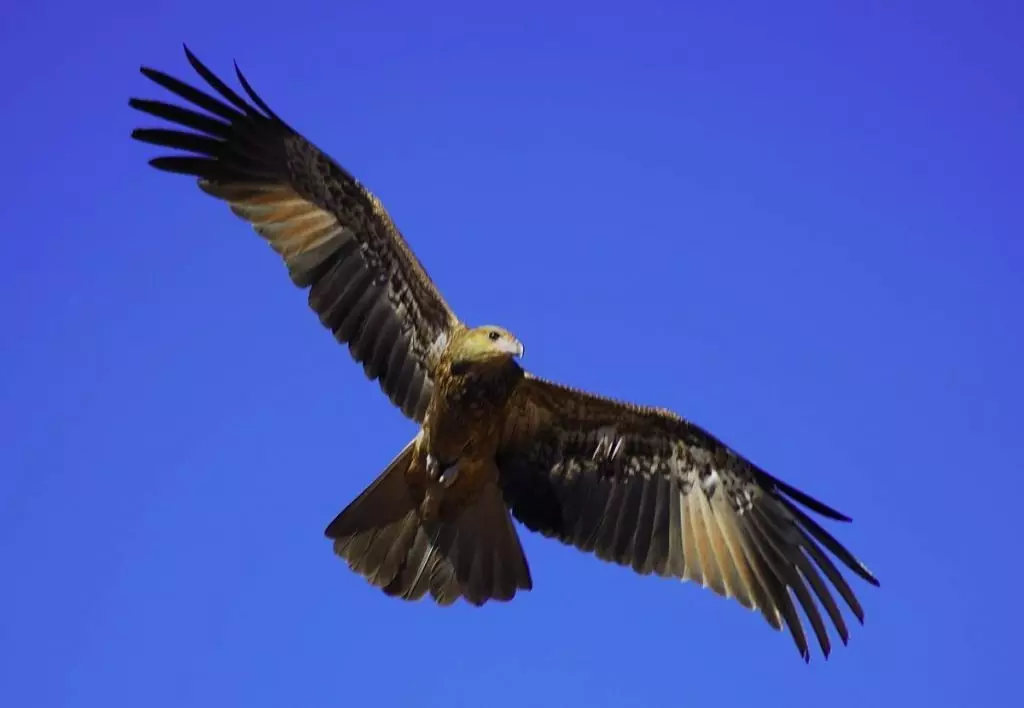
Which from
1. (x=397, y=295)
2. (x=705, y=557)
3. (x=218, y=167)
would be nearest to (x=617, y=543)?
(x=705, y=557)

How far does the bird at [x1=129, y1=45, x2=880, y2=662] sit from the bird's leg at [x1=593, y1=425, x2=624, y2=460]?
1 cm

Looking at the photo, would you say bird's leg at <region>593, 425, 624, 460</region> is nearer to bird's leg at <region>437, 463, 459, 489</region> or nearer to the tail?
the tail

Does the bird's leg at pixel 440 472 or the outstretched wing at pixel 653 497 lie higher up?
the outstretched wing at pixel 653 497

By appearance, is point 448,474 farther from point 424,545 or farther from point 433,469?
point 424,545

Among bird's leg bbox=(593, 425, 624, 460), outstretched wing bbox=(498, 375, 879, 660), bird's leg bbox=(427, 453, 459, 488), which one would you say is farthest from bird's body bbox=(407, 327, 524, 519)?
bird's leg bbox=(593, 425, 624, 460)

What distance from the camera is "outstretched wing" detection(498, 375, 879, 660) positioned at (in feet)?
38.4

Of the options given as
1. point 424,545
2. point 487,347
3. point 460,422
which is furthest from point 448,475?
point 487,347

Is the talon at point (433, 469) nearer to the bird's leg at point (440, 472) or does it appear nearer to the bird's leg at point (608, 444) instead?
the bird's leg at point (440, 472)

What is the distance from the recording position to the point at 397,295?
11.6 metres

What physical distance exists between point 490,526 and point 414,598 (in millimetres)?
804

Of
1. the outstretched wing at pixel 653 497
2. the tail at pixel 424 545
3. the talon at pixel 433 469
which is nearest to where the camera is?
the talon at pixel 433 469

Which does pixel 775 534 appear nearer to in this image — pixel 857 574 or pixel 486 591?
pixel 857 574

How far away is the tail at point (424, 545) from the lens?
11453 millimetres

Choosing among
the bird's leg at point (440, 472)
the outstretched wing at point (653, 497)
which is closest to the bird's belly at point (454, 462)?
the bird's leg at point (440, 472)
